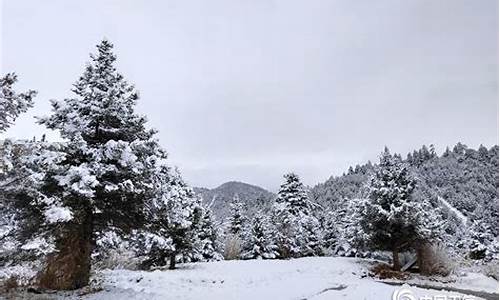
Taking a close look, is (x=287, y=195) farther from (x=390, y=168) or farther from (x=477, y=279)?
(x=477, y=279)

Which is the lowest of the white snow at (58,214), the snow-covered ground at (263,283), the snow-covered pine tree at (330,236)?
the snow-covered ground at (263,283)

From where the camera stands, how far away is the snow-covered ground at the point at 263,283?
496 inches

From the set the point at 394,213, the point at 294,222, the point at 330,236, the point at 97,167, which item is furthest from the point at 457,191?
the point at 97,167

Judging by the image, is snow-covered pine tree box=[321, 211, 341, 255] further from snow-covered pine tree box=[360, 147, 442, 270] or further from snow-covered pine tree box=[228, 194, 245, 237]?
snow-covered pine tree box=[360, 147, 442, 270]

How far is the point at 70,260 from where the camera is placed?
12812 millimetres

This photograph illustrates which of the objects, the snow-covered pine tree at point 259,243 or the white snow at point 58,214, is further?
the snow-covered pine tree at point 259,243

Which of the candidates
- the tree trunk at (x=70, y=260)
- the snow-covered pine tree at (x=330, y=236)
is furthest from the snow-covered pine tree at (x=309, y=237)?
the tree trunk at (x=70, y=260)

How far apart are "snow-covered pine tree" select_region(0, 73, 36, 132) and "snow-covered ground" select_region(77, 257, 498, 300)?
5684 millimetres

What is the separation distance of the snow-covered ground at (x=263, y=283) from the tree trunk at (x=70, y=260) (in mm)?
1021

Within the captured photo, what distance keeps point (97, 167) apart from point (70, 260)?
304 centimetres

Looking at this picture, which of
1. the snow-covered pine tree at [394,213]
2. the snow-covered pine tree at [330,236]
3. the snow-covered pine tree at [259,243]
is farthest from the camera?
the snow-covered pine tree at [330,236]

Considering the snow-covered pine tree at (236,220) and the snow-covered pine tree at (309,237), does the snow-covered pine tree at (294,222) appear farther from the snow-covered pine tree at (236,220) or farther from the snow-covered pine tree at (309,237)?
the snow-covered pine tree at (236,220)

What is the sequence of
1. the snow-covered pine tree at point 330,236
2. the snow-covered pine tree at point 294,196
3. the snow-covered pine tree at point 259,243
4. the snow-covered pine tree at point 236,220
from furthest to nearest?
the snow-covered pine tree at point 236,220
the snow-covered pine tree at point 330,236
the snow-covered pine tree at point 294,196
the snow-covered pine tree at point 259,243

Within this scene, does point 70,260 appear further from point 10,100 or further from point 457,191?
point 457,191
